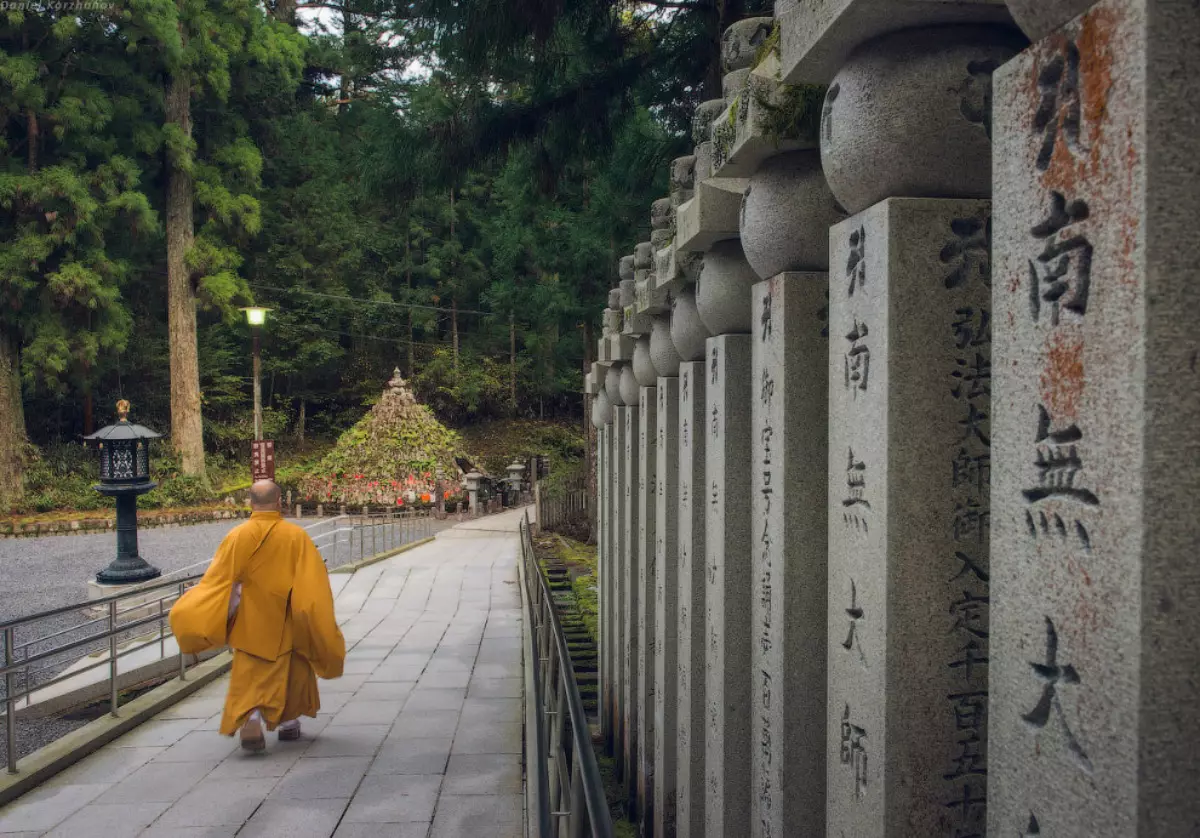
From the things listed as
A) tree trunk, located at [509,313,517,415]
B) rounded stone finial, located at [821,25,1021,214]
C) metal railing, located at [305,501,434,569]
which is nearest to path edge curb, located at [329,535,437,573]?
metal railing, located at [305,501,434,569]

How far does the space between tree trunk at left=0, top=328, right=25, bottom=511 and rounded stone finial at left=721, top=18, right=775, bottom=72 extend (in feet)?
75.6

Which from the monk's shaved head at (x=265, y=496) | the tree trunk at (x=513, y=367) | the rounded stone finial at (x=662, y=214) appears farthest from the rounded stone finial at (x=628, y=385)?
the tree trunk at (x=513, y=367)

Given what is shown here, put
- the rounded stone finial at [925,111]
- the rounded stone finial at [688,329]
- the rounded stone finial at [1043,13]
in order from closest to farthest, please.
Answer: the rounded stone finial at [1043,13], the rounded stone finial at [925,111], the rounded stone finial at [688,329]

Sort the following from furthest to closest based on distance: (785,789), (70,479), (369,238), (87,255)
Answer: (369,238), (70,479), (87,255), (785,789)

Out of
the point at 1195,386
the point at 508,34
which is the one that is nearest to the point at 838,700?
the point at 1195,386

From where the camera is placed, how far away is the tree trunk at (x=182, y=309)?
74.7 ft

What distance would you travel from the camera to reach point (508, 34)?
5.59m

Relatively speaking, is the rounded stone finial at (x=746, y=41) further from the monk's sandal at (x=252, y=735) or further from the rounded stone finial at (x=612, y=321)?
the monk's sandal at (x=252, y=735)

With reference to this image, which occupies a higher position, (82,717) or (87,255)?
(87,255)

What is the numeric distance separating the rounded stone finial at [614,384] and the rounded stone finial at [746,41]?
9.23ft

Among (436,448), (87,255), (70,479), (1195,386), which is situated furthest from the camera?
(436,448)

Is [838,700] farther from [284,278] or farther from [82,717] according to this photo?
[284,278]

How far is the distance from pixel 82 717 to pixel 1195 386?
8011mm

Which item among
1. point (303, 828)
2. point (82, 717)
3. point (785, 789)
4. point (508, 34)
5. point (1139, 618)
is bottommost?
point (82, 717)
